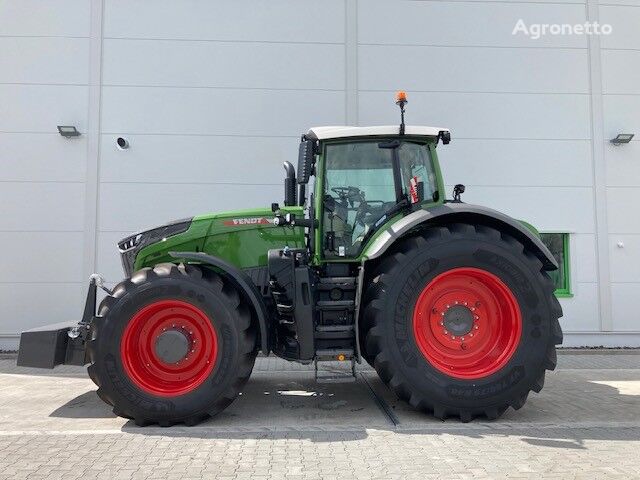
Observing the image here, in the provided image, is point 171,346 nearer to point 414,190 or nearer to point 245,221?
point 245,221

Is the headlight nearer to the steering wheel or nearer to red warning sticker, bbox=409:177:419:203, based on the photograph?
the steering wheel

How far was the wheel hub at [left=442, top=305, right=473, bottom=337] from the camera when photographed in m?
4.21

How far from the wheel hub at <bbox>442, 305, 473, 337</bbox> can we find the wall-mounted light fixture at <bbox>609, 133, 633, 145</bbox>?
5794 mm

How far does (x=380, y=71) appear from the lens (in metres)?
8.06

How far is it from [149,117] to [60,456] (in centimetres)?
580

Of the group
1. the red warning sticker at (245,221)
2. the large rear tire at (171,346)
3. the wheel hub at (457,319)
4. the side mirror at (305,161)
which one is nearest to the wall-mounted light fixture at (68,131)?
the red warning sticker at (245,221)

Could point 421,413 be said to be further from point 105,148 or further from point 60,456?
point 105,148

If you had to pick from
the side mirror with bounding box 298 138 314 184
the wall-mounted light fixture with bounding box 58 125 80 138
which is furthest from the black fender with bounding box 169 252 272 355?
the wall-mounted light fixture with bounding box 58 125 80 138

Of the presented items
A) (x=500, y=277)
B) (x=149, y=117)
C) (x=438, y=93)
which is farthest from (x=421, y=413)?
(x=149, y=117)

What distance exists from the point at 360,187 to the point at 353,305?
112 cm

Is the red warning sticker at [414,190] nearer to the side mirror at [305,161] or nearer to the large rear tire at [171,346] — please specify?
the side mirror at [305,161]

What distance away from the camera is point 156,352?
4.03m

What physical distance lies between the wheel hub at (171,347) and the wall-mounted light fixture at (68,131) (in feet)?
16.9

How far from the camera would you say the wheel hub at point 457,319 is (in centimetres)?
421
